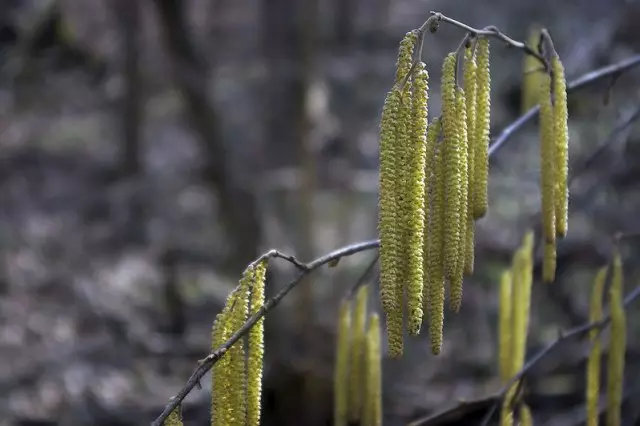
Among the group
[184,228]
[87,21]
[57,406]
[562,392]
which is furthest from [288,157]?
[562,392]

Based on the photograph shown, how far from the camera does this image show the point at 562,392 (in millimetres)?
4406

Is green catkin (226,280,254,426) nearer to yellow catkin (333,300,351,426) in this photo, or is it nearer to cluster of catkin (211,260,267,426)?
cluster of catkin (211,260,267,426)

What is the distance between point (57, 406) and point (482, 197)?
4.34m

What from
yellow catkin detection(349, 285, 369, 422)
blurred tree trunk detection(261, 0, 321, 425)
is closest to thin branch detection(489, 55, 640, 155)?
yellow catkin detection(349, 285, 369, 422)

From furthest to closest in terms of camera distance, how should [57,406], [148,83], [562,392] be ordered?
[148,83]
[57,406]
[562,392]

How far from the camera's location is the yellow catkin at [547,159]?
160cm

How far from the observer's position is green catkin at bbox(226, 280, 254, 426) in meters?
1.43

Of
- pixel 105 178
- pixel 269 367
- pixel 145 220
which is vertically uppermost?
Result: pixel 105 178

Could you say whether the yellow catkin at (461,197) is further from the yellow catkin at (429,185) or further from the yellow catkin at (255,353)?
the yellow catkin at (255,353)

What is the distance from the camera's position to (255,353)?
1.47 metres

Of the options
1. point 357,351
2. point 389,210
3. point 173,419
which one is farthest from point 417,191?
point 357,351

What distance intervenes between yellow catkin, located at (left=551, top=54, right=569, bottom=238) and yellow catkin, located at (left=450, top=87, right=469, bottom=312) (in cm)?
23

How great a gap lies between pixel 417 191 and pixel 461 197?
0.41 feet

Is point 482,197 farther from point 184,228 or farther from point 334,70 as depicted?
point 334,70
